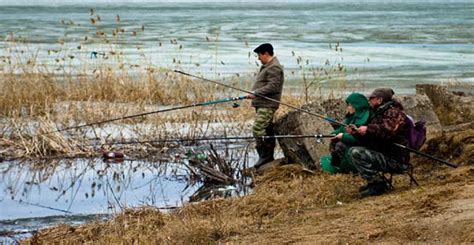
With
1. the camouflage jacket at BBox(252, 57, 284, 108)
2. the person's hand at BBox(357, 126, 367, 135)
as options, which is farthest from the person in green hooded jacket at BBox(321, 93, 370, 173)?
the camouflage jacket at BBox(252, 57, 284, 108)

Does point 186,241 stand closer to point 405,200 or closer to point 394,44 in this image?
point 405,200

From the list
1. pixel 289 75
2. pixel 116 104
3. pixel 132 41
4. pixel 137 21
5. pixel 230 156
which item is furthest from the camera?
pixel 137 21

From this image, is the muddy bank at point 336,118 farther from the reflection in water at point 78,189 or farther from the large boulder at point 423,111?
the reflection in water at point 78,189

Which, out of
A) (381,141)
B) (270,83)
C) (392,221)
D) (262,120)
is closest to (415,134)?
(381,141)

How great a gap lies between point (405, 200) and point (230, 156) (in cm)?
421

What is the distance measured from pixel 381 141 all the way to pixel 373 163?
0.22 m

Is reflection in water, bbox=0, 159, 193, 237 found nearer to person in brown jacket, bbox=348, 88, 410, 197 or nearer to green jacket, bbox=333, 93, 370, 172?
green jacket, bbox=333, 93, 370, 172

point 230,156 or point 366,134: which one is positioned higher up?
point 366,134

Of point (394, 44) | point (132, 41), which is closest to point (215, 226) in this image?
point (132, 41)

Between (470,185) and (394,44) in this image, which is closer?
(470,185)

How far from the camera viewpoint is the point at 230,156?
12.1 m

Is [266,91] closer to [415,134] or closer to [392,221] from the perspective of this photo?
[415,134]

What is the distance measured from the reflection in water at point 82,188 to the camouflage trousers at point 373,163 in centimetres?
195

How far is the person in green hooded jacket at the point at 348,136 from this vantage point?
8.94 m
